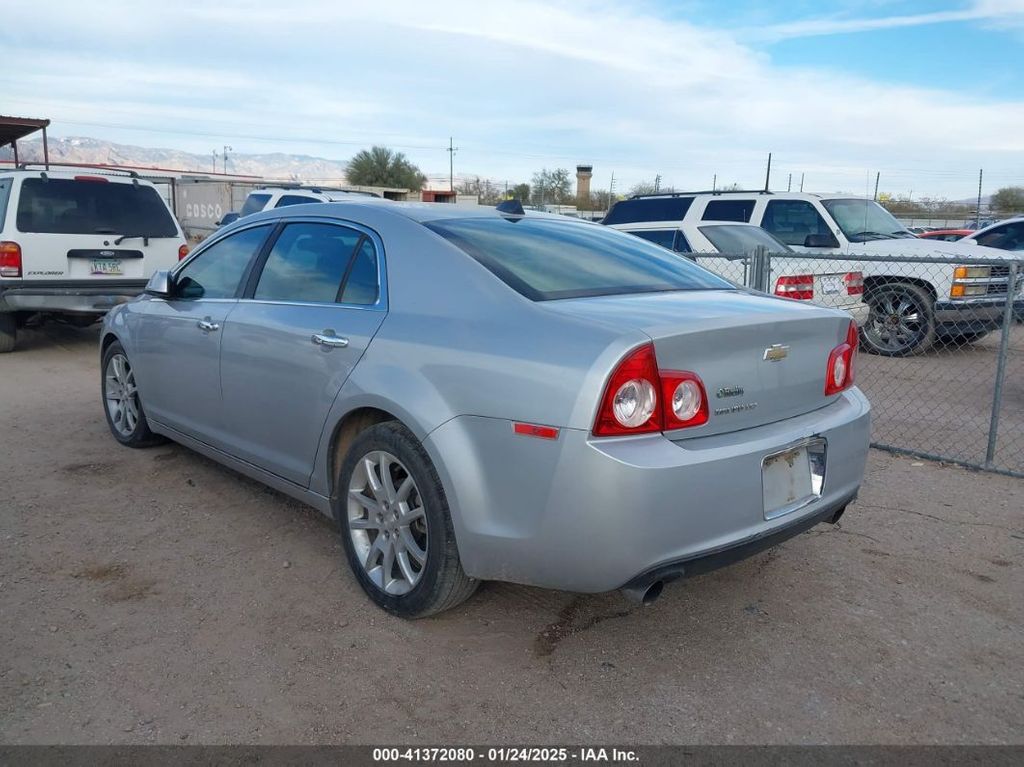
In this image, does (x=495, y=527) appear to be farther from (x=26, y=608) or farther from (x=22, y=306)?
(x=22, y=306)

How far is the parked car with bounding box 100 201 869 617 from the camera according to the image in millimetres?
2785

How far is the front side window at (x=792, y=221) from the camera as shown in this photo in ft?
36.9

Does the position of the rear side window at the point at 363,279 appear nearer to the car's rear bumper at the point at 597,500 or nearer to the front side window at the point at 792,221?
the car's rear bumper at the point at 597,500

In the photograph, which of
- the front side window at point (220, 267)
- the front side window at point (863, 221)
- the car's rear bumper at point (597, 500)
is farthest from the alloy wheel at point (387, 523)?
the front side window at point (863, 221)

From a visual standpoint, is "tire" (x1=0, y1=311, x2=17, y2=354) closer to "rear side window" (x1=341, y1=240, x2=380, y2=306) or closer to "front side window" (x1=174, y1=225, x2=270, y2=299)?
"front side window" (x1=174, y1=225, x2=270, y2=299)

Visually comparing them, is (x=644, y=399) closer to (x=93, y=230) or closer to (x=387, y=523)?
(x=387, y=523)

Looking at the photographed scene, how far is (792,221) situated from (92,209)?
850cm

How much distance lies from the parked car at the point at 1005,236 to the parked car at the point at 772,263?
4.52m

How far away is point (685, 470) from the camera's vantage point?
2.77 metres

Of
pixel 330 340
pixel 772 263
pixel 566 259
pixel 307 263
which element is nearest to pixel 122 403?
pixel 307 263

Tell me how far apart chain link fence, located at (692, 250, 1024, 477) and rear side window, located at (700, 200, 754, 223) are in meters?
1.98

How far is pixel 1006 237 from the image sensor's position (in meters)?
13.2

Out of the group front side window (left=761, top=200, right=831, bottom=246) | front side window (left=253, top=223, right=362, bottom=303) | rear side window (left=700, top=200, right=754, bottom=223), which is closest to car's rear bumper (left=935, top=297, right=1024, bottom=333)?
front side window (left=761, top=200, right=831, bottom=246)

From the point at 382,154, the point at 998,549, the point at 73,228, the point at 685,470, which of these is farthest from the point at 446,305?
the point at 382,154
